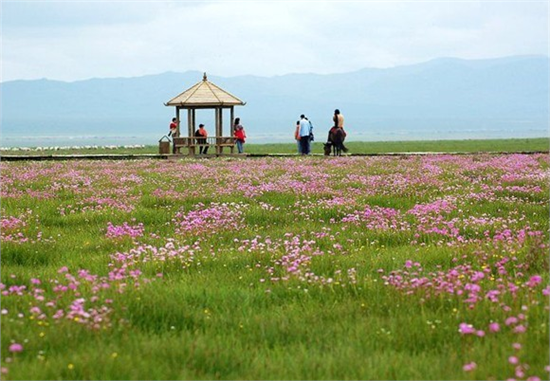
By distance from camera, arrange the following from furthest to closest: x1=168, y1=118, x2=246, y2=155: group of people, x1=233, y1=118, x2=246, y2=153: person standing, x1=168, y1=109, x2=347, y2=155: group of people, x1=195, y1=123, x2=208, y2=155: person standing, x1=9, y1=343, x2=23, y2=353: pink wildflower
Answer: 1. x1=233, y1=118, x2=246, y2=153: person standing
2. x1=168, y1=118, x2=246, y2=155: group of people
3. x1=195, y1=123, x2=208, y2=155: person standing
4. x1=168, y1=109, x2=347, y2=155: group of people
5. x1=9, y1=343, x2=23, y2=353: pink wildflower

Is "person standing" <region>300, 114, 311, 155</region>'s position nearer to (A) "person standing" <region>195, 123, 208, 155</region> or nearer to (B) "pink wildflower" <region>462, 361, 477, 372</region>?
(A) "person standing" <region>195, 123, 208, 155</region>

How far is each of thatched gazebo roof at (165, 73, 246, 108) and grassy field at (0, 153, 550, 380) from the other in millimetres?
32605

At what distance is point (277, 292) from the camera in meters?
7.11

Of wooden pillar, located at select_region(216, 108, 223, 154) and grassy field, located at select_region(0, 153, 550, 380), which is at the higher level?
wooden pillar, located at select_region(216, 108, 223, 154)

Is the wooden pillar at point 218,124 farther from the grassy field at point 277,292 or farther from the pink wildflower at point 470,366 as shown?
the pink wildflower at point 470,366

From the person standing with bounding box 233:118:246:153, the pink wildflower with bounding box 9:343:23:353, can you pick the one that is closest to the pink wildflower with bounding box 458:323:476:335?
the pink wildflower with bounding box 9:343:23:353

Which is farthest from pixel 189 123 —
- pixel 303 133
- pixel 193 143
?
pixel 303 133

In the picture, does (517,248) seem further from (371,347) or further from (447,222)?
(371,347)

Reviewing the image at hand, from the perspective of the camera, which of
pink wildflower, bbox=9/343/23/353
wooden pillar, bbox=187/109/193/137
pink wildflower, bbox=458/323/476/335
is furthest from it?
wooden pillar, bbox=187/109/193/137

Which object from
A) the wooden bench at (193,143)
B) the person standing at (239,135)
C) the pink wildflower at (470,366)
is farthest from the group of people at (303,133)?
the pink wildflower at (470,366)

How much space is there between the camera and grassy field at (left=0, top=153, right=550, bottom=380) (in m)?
5.06

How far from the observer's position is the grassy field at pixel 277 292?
5.06 m

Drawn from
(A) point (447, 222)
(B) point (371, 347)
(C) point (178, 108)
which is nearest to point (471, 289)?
(B) point (371, 347)

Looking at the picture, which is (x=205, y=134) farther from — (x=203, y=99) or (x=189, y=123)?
(x=203, y=99)
